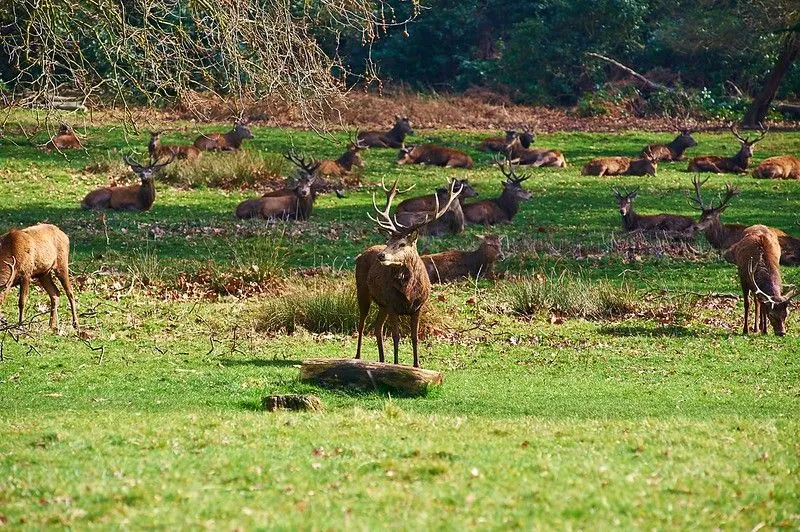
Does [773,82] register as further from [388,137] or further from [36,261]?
[36,261]

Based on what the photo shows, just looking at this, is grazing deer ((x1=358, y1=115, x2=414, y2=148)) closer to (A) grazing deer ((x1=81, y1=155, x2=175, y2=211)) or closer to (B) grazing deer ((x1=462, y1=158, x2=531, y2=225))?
(B) grazing deer ((x1=462, y1=158, x2=531, y2=225))

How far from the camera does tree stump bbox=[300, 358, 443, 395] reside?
1121cm

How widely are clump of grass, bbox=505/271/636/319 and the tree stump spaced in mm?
5601

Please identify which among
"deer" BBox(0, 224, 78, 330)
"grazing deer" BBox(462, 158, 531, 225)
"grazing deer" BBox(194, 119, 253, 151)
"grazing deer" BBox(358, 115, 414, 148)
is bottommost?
"grazing deer" BBox(462, 158, 531, 225)

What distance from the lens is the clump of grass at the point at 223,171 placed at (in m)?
27.3

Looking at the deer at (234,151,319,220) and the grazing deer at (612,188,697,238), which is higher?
the deer at (234,151,319,220)

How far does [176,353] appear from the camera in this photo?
13.6m

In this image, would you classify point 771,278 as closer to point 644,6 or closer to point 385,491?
point 385,491

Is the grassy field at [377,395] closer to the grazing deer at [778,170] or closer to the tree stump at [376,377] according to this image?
the tree stump at [376,377]

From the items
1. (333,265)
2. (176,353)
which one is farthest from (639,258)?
(176,353)

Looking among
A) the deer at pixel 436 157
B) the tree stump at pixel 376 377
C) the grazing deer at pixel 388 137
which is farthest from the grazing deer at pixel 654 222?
the grazing deer at pixel 388 137

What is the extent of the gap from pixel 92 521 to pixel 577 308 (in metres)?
11.2

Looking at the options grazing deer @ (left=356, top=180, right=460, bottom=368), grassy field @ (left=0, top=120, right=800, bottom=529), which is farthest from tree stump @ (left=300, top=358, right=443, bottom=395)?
grazing deer @ (left=356, top=180, right=460, bottom=368)

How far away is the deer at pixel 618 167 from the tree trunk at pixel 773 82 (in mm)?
8604
